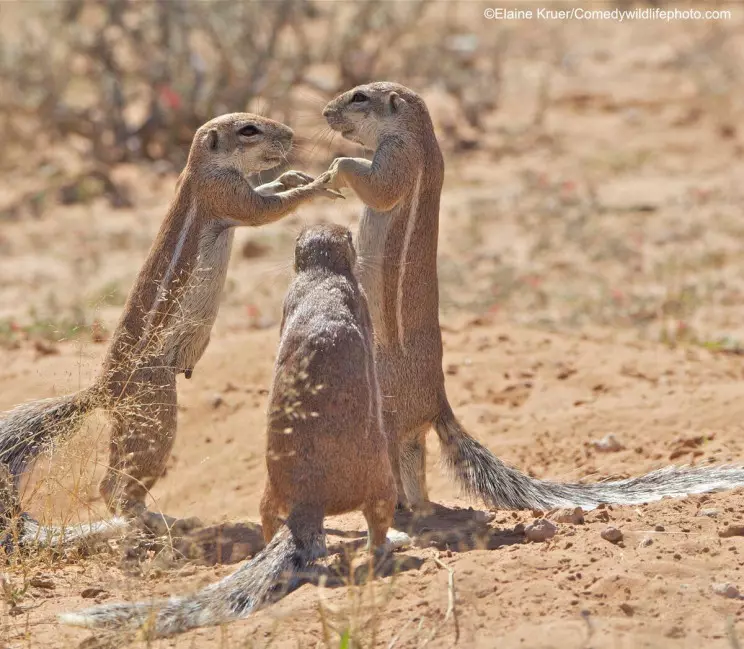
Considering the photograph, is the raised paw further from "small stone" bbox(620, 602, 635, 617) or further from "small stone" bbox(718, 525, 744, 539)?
"small stone" bbox(620, 602, 635, 617)

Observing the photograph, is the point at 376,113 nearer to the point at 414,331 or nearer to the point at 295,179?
the point at 295,179

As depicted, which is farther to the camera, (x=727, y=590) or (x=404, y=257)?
(x=404, y=257)

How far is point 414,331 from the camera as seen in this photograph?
6391 mm

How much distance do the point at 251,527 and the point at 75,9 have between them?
Result: 10158 mm

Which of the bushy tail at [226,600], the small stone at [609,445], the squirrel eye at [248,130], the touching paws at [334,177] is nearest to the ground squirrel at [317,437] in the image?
the bushy tail at [226,600]

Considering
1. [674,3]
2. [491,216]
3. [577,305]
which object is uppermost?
[674,3]

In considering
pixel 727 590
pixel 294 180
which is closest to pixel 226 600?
pixel 727 590

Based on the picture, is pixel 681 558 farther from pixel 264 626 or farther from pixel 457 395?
pixel 457 395

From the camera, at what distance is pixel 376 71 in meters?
16.4

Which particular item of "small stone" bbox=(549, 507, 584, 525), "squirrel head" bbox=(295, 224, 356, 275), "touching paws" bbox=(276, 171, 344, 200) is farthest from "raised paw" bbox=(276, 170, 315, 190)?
"small stone" bbox=(549, 507, 584, 525)

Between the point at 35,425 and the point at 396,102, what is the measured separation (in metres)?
2.65

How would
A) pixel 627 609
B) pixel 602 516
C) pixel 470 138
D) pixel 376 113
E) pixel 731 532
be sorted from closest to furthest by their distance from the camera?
pixel 627 609, pixel 731 532, pixel 602 516, pixel 376 113, pixel 470 138

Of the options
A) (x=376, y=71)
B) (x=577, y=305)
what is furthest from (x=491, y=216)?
(x=376, y=71)

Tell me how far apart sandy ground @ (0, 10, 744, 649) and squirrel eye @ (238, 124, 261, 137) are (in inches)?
44.7
